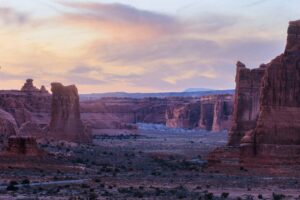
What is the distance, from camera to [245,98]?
66.4m

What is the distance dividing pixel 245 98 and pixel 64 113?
96.3ft

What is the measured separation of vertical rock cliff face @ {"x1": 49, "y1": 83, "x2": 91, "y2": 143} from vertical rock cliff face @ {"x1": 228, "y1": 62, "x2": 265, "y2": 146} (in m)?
27.5

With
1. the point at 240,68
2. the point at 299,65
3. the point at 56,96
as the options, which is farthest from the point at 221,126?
the point at 299,65

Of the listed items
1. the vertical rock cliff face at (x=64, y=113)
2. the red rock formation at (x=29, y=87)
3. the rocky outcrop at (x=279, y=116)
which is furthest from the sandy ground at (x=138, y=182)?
the red rock formation at (x=29, y=87)

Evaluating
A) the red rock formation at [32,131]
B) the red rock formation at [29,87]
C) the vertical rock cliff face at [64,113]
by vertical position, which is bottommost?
the red rock formation at [32,131]

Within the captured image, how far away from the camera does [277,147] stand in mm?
52219

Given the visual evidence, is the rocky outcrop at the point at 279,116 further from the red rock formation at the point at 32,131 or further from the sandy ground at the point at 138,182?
the red rock formation at the point at 32,131

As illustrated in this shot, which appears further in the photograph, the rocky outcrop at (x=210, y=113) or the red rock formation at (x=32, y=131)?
the rocky outcrop at (x=210, y=113)

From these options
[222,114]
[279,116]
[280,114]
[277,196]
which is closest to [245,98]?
[280,114]

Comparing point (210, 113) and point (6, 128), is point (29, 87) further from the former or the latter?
point (6, 128)

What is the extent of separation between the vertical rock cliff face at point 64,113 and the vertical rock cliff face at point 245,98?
27456 mm

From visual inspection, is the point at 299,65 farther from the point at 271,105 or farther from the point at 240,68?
the point at 240,68

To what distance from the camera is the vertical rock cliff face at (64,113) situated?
293 feet

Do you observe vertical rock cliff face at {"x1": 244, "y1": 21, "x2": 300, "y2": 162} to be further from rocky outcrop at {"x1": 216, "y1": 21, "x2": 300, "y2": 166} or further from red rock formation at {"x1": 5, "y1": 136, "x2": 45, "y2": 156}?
red rock formation at {"x1": 5, "y1": 136, "x2": 45, "y2": 156}
